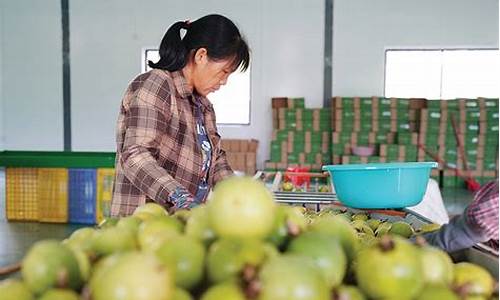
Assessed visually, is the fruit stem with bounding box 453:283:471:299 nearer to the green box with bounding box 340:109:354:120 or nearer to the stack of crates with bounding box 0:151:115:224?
the stack of crates with bounding box 0:151:115:224

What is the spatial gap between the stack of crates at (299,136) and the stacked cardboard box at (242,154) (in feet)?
0.82

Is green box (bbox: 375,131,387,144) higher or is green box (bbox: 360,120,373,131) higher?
green box (bbox: 360,120,373,131)

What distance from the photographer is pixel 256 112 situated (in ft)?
27.3

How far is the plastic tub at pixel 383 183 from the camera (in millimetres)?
1939

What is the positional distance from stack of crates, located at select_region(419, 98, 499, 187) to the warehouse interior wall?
1.01 m

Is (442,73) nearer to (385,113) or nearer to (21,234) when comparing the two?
(385,113)

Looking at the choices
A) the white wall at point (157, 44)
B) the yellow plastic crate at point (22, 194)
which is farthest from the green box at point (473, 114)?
the yellow plastic crate at point (22, 194)

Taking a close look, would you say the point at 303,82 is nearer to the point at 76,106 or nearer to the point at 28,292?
the point at 76,106

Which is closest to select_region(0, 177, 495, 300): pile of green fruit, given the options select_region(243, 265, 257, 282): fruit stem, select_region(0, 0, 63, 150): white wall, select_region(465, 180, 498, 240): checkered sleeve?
select_region(243, 265, 257, 282): fruit stem

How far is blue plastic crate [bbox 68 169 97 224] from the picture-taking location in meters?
5.15

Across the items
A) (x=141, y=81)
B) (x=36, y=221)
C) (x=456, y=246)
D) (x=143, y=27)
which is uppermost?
(x=143, y=27)

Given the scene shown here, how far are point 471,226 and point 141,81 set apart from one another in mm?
1179

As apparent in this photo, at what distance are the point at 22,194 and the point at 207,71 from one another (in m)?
4.24

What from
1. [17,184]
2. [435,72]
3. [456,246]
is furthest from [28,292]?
[435,72]
